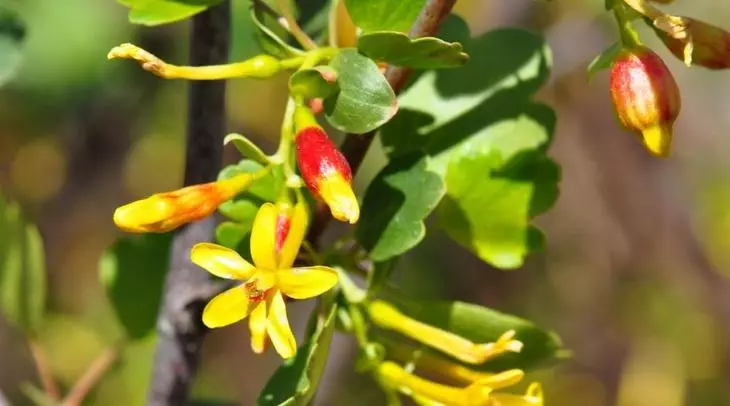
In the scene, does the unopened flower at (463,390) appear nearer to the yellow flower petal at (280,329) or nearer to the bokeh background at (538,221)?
the yellow flower petal at (280,329)

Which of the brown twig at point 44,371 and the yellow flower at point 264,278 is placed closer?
the yellow flower at point 264,278

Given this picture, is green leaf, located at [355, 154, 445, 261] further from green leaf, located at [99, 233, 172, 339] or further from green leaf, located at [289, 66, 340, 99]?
green leaf, located at [99, 233, 172, 339]

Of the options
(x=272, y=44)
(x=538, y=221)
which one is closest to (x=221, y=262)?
(x=272, y=44)

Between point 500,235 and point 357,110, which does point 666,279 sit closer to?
point 500,235

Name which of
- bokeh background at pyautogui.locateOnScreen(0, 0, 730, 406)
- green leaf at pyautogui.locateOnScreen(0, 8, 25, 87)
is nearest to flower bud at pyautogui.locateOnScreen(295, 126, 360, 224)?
green leaf at pyautogui.locateOnScreen(0, 8, 25, 87)

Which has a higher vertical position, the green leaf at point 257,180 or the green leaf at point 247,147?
the green leaf at point 247,147

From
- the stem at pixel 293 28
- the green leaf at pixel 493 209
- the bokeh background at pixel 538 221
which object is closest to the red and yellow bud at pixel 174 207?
the stem at pixel 293 28

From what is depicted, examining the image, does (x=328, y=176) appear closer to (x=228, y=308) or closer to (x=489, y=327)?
(x=228, y=308)

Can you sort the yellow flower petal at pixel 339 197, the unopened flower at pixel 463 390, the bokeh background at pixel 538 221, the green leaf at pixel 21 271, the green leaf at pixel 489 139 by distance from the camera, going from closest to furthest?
1. the yellow flower petal at pixel 339 197
2. the unopened flower at pixel 463 390
3. the green leaf at pixel 489 139
4. the green leaf at pixel 21 271
5. the bokeh background at pixel 538 221
